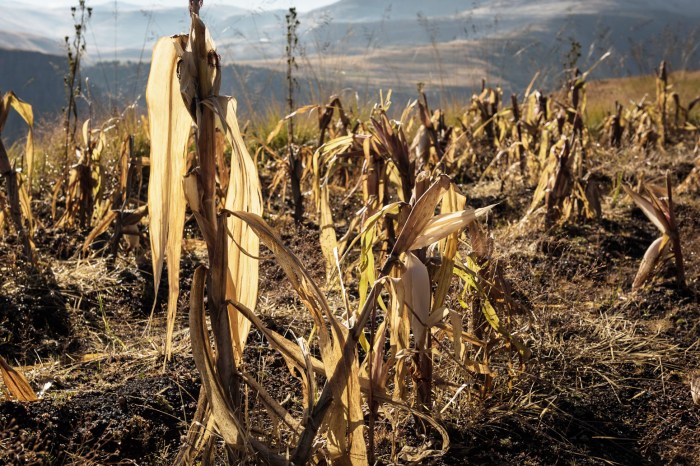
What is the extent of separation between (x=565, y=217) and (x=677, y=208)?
691mm

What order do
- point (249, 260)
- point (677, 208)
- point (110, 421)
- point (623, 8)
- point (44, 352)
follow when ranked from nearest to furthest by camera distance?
point (249, 260), point (110, 421), point (44, 352), point (677, 208), point (623, 8)

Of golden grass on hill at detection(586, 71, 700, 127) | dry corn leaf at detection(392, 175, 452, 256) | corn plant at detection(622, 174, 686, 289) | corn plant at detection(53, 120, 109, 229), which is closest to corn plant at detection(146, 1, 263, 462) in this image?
dry corn leaf at detection(392, 175, 452, 256)

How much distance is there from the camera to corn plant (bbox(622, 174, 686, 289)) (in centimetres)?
237

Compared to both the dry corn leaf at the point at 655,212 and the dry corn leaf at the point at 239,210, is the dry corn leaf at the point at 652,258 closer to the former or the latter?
the dry corn leaf at the point at 655,212

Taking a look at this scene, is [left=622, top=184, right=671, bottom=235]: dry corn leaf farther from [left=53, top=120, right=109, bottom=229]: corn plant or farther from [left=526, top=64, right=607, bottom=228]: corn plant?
[left=53, top=120, right=109, bottom=229]: corn plant

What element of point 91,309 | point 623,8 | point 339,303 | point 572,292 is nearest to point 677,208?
point 572,292

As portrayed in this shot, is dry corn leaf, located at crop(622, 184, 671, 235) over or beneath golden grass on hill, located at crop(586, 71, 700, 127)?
beneath

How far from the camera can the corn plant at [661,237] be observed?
93.3 inches

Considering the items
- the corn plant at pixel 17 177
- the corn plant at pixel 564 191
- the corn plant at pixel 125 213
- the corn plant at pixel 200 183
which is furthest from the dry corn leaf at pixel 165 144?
the corn plant at pixel 564 191

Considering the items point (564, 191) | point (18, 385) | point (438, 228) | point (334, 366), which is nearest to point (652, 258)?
point (564, 191)

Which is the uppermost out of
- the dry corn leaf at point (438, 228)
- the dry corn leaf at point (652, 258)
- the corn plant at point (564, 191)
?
the dry corn leaf at point (438, 228)

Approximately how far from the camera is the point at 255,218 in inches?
44.9

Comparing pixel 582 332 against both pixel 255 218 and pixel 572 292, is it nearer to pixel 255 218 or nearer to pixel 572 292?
pixel 572 292

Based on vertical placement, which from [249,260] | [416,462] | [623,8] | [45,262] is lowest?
[416,462]
